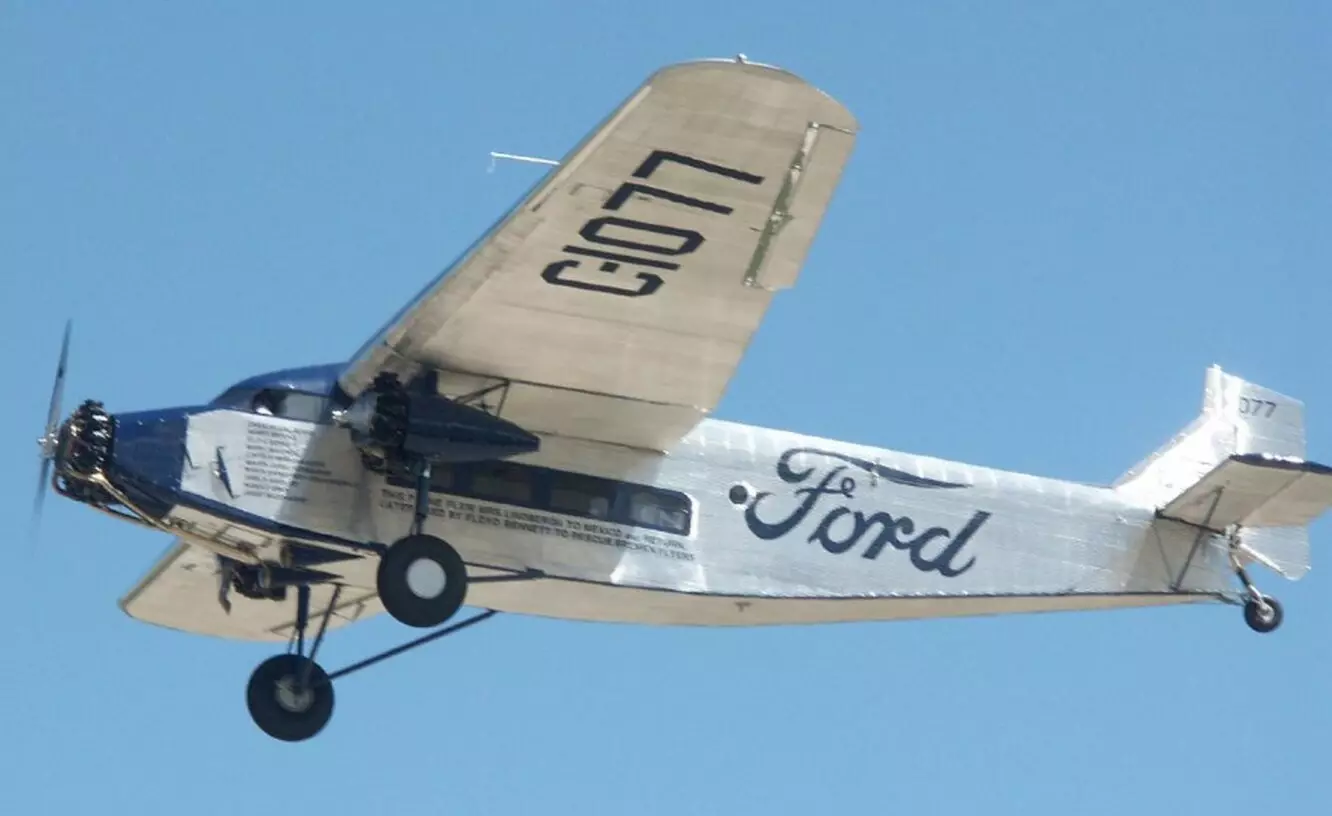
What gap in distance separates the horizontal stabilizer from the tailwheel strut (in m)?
6.64

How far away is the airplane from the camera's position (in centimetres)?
1802

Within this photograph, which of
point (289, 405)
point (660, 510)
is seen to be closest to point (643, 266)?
point (660, 510)

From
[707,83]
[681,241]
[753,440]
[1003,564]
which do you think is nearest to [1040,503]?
[1003,564]

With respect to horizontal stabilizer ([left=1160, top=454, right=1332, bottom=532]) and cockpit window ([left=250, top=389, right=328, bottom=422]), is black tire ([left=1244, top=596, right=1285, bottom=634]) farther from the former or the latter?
cockpit window ([left=250, top=389, right=328, bottom=422])

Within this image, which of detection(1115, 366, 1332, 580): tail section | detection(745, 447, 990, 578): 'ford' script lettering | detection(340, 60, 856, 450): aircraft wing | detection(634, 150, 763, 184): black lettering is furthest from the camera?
detection(1115, 366, 1332, 580): tail section

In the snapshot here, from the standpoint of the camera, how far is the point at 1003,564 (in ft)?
71.8

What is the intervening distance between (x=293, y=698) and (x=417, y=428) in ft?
10.5

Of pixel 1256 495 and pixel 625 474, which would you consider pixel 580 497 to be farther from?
pixel 1256 495

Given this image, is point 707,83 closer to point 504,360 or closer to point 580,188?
point 580,188

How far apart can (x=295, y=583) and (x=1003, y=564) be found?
6233 millimetres

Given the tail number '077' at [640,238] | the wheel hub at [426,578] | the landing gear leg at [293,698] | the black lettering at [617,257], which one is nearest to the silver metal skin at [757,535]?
the wheel hub at [426,578]

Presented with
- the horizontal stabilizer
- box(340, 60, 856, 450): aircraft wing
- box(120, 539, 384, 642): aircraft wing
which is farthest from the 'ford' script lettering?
box(120, 539, 384, 642): aircraft wing

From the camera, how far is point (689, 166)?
17.5 m

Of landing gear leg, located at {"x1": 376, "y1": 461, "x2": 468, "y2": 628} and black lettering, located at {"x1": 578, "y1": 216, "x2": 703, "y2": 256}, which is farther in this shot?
landing gear leg, located at {"x1": 376, "y1": 461, "x2": 468, "y2": 628}
